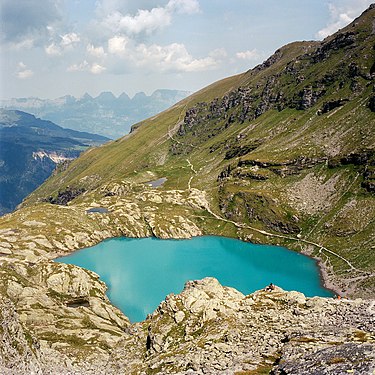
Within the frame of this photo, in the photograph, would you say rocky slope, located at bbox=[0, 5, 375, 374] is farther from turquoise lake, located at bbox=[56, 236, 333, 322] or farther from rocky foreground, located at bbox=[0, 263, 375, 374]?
turquoise lake, located at bbox=[56, 236, 333, 322]

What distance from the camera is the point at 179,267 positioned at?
142 meters

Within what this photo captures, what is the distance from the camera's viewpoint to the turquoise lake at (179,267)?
4690 inches

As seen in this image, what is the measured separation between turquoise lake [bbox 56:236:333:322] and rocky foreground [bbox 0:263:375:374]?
37.9m

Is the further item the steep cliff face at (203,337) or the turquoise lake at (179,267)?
the turquoise lake at (179,267)

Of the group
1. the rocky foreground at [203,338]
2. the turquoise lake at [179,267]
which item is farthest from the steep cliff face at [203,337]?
the turquoise lake at [179,267]

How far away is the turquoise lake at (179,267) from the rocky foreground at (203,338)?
124ft

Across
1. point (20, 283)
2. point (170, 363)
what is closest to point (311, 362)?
point (170, 363)

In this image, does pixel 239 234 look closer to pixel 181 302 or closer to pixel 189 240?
pixel 189 240

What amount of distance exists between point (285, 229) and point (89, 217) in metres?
101

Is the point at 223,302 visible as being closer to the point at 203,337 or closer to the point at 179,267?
the point at 203,337

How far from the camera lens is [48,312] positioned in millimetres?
71250

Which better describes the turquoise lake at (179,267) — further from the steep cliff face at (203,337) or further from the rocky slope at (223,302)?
the steep cliff face at (203,337)

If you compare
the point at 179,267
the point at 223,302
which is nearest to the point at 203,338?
the point at 223,302

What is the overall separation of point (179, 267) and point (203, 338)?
9721 cm
